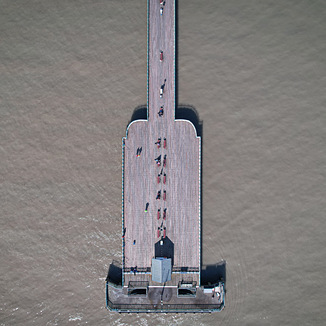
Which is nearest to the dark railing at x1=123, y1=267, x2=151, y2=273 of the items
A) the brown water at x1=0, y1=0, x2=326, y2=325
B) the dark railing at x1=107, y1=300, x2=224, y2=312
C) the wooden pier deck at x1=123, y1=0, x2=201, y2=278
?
the wooden pier deck at x1=123, y1=0, x2=201, y2=278

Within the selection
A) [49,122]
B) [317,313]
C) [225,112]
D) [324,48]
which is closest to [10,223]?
[49,122]

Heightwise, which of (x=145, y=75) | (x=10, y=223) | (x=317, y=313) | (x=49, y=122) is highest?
(x=145, y=75)

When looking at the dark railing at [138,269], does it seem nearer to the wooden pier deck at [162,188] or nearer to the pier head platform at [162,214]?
the pier head platform at [162,214]

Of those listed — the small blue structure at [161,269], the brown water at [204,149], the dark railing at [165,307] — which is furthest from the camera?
the brown water at [204,149]

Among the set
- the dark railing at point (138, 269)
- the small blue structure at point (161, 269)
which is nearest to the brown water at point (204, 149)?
the dark railing at point (138, 269)

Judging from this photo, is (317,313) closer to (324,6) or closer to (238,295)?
(238,295)

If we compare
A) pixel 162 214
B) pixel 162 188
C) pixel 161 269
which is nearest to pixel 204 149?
pixel 162 188

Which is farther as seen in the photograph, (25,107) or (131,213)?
(25,107)
